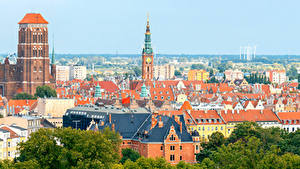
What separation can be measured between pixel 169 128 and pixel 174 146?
6.94 feet

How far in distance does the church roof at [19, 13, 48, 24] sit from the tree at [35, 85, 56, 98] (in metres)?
13.7

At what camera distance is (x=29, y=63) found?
193375 mm

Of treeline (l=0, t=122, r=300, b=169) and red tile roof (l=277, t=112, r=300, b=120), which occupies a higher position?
treeline (l=0, t=122, r=300, b=169)

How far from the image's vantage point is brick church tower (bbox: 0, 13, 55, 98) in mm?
191125

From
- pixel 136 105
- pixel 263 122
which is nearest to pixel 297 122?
pixel 263 122

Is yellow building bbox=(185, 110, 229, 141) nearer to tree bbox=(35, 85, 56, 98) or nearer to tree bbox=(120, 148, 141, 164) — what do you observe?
tree bbox=(120, 148, 141, 164)

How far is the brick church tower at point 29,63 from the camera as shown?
191125 mm

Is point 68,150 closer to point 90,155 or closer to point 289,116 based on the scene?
point 90,155

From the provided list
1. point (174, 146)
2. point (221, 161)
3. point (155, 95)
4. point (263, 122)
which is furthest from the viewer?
point (155, 95)

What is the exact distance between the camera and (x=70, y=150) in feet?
277

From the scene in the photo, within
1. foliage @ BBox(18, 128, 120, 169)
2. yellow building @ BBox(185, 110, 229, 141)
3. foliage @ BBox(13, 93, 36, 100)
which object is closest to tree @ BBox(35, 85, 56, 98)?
foliage @ BBox(13, 93, 36, 100)

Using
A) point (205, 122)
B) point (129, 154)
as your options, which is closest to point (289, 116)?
point (205, 122)

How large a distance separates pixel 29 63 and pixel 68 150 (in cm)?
11068

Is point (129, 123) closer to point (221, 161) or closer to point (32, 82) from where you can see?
point (221, 161)
